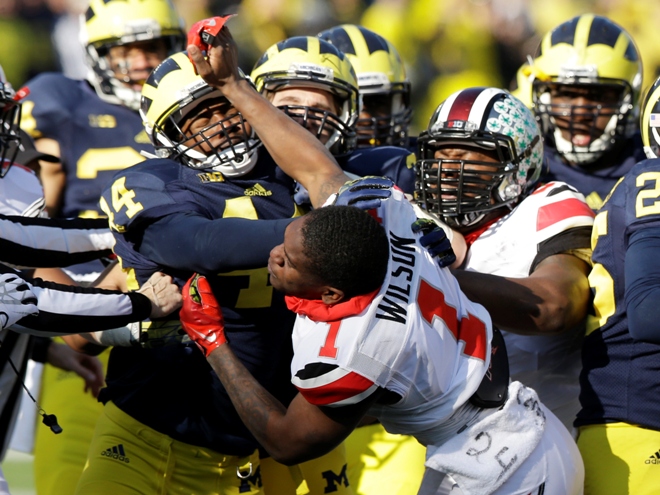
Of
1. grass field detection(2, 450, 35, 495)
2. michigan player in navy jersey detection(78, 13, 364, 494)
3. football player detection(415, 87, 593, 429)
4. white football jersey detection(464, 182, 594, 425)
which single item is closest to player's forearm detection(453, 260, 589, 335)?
football player detection(415, 87, 593, 429)

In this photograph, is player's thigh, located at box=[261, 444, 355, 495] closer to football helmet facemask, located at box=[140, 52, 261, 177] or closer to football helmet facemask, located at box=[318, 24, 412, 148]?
football helmet facemask, located at box=[140, 52, 261, 177]

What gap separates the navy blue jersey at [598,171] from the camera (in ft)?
16.0

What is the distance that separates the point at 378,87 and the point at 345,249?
112 inches

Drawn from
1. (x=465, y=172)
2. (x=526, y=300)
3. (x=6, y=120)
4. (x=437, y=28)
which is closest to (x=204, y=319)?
(x=526, y=300)

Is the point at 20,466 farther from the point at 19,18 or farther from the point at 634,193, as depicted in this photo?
the point at 634,193

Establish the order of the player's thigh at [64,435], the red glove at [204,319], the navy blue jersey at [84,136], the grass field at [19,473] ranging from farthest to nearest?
the grass field at [19,473] → the navy blue jersey at [84,136] → the player's thigh at [64,435] → the red glove at [204,319]

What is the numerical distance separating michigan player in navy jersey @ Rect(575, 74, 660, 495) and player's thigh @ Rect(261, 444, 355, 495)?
3.02 ft

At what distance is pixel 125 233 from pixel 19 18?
5925mm

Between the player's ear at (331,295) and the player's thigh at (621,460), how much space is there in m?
1.13

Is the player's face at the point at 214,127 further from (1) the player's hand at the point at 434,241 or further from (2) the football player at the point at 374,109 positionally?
(2) the football player at the point at 374,109

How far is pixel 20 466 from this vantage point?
20.4ft

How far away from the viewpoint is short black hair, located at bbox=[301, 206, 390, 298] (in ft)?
7.98

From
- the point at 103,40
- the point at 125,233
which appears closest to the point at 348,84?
the point at 125,233

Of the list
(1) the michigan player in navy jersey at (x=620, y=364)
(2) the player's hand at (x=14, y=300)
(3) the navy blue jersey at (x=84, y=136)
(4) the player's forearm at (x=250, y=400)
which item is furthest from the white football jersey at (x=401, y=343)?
(3) the navy blue jersey at (x=84, y=136)
